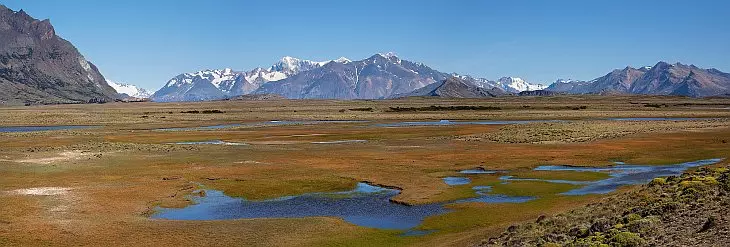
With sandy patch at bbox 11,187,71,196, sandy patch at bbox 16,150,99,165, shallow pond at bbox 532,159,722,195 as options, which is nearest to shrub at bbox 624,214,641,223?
shallow pond at bbox 532,159,722,195

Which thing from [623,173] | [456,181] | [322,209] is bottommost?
[322,209]

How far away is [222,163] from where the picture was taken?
66000mm

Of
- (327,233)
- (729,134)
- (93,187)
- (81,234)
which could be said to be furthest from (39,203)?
(729,134)

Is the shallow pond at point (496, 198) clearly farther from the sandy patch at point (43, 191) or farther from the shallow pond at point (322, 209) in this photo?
the sandy patch at point (43, 191)

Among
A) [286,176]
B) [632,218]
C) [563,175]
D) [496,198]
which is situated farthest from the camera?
[286,176]

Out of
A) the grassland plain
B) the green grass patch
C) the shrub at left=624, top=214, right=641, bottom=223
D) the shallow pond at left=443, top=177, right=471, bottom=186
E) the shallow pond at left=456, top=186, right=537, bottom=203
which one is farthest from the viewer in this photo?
the green grass patch

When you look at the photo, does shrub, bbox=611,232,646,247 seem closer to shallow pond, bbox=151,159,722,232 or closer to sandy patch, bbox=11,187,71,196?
shallow pond, bbox=151,159,722,232

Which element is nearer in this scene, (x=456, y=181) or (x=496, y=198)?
(x=496, y=198)

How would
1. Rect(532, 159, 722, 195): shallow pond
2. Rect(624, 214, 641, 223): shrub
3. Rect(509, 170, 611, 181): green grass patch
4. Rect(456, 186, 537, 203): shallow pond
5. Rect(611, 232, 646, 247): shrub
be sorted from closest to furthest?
Rect(611, 232, 646, 247): shrub < Rect(624, 214, 641, 223): shrub < Rect(456, 186, 537, 203): shallow pond < Rect(532, 159, 722, 195): shallow pond < Rect(509, 170, 611, 181): green grass patch

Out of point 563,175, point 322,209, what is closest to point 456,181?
point 563,175

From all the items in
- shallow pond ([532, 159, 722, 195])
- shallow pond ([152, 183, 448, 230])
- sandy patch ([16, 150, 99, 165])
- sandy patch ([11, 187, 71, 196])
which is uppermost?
shallow pond ([532, 159, 722, 195])

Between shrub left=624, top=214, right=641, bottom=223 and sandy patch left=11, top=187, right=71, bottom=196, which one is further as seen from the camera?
sandy patch left=11, top=187, right=71, bottom=196

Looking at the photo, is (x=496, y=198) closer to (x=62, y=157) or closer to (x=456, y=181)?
(x=456, y=181)

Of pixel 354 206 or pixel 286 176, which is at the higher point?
pixel 286 176
